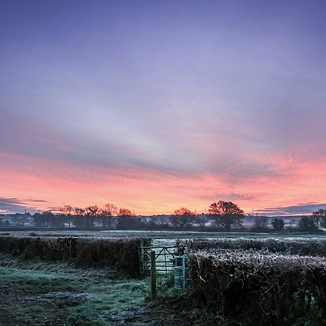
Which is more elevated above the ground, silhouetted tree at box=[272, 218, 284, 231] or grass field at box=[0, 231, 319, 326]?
silhouetted tree at box=[272, 218, 284, 231]

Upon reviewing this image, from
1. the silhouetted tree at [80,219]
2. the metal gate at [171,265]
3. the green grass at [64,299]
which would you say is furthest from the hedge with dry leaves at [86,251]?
the silhouetted tree at [80,219]

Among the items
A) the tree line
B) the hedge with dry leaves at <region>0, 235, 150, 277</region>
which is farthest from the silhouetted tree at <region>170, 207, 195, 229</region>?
the hedge with dry leaves at <region>0, 235, 150, 277</region>

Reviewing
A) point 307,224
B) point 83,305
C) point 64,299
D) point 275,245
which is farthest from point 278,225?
point 83,305

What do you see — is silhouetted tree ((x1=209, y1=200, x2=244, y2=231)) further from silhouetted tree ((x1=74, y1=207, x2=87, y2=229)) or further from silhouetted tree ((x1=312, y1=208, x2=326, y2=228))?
silhouetted tree ((x1=74, y1=207, x2=87, y2=229))

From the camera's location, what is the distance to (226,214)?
125 metres

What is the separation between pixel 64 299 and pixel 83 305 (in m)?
1.99

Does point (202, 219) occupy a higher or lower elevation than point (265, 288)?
higher

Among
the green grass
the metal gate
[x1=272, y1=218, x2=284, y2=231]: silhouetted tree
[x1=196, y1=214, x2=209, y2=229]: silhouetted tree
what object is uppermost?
[x1=196, y1=214, x2=209, y2=229]: silhouetted tree

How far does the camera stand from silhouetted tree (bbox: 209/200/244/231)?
121188 millimetres

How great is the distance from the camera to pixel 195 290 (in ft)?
36.5

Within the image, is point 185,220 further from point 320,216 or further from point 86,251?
point 86,251

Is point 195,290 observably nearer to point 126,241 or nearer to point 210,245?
point 210,245

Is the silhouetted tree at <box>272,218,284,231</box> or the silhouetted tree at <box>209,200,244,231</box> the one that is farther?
the silhouetted tree at <box>209,200,244,231</box>

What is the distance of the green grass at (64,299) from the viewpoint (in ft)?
39.3
